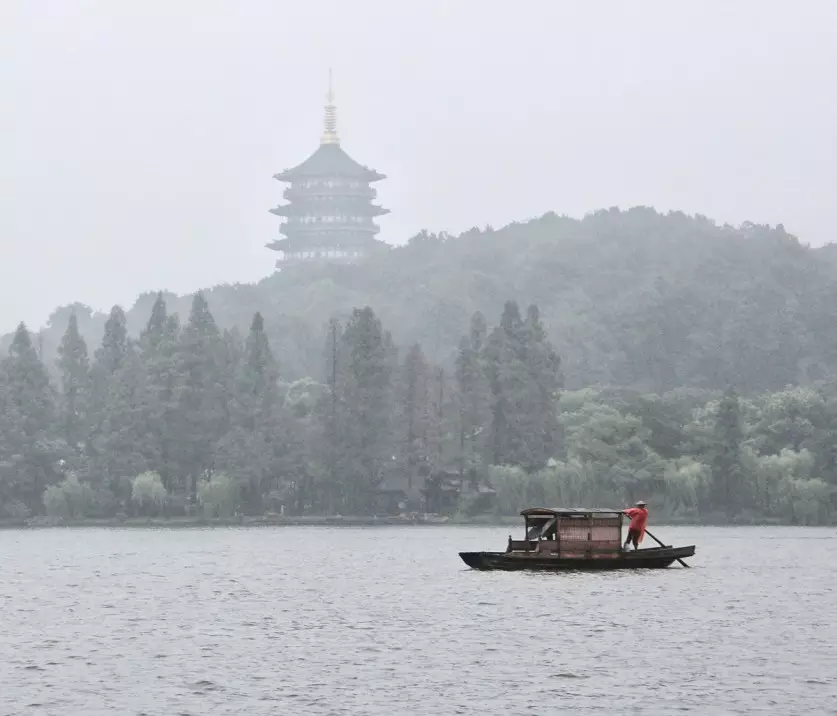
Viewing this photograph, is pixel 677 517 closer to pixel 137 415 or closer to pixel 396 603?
pixel 137 415

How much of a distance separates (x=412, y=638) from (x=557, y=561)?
18.0 metres

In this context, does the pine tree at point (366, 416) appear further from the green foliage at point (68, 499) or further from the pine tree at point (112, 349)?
the green foliage at point (68, 499)

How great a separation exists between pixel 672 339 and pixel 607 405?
54.4m

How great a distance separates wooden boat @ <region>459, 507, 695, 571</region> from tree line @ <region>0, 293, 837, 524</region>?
52.3m

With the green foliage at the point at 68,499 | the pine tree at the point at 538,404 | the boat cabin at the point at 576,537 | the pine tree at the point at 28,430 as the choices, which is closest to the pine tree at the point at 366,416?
the pine tree at the point at 538,404

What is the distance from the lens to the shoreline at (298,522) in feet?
376

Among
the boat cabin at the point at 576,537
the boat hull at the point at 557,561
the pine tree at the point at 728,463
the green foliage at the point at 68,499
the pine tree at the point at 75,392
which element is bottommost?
the boat hull at the point at 557,561

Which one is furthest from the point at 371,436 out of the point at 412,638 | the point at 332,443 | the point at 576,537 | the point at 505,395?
the point at 412,638

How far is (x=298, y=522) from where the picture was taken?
117 meters

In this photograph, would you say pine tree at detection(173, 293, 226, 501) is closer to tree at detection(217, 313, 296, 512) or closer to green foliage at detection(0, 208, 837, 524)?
green foliage at detection(0, 208, 837, 524)

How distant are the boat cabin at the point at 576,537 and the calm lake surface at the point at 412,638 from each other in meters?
1.13

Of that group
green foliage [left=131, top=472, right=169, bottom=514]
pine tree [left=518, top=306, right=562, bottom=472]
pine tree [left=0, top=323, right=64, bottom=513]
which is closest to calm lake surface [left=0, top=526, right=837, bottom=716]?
green foliage [left=131, top=472, right=169, bottom=514]

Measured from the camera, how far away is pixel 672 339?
7101 inches

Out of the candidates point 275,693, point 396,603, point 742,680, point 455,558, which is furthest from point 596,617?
point 455,558
